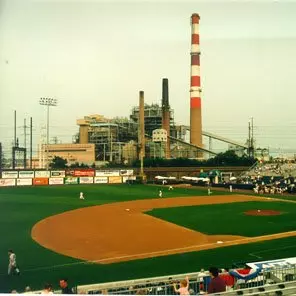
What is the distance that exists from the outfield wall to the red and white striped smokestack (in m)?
6.61

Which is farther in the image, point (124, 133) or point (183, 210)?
point (124, 133)

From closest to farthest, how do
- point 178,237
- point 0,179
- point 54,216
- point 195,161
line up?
1. point 178,237
2. point 54,216
3. point 0,179
4. point 195,161

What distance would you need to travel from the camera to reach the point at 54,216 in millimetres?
13961

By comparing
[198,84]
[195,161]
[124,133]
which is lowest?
[195,161]

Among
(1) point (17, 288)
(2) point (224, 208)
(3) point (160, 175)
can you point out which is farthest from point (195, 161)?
(1) point (17, 288)

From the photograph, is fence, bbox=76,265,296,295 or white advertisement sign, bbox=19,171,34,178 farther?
white advertisement sign, bbox=19,171,34,178

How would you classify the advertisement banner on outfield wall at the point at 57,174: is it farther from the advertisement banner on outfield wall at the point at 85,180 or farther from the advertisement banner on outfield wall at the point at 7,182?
the advertisement banner on outfield wall at the point at 7,182

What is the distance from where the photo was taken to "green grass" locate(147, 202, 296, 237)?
37.5ft

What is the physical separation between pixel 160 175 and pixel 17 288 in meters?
25.1

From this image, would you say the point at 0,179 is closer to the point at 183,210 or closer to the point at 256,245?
the point at 183,210

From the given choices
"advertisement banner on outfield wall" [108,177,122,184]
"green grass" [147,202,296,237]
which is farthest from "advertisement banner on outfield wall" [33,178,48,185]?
"green grass" [147,202,296,237]

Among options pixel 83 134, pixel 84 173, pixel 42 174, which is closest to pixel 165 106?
pixel 83 134

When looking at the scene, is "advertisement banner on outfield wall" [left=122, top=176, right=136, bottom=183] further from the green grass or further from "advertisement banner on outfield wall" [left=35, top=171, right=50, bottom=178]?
the green grass

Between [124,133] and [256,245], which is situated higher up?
[124,133]
